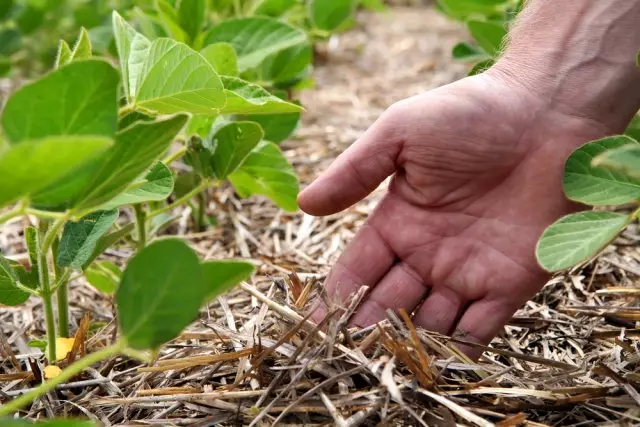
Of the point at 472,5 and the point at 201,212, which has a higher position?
the point at 472,5

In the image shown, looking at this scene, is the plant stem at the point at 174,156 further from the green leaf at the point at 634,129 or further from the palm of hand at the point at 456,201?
the green leaf at the point at 634,129

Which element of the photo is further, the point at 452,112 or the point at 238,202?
the point at 238,202

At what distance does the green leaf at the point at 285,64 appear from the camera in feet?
6.03

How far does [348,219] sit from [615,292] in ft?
2.07

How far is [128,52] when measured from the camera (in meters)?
1.05

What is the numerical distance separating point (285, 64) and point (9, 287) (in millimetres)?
1046

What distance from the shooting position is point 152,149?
2.42 ft

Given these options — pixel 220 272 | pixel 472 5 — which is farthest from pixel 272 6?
pixel 220 272

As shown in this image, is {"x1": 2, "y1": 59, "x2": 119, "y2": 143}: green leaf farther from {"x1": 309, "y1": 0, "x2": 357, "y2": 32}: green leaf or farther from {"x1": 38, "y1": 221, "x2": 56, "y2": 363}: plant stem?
{"x1": 309, "y1": 0, "x2": 357, "y2": 32}: green leaf

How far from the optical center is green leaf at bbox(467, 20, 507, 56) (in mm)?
1773

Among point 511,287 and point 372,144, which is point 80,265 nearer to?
point 372,144

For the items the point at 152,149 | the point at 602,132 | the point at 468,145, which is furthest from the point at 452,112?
the point at 152,149

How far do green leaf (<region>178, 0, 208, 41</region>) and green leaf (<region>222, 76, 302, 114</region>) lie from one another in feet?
1.69

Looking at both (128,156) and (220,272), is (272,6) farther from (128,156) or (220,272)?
(220,272)
